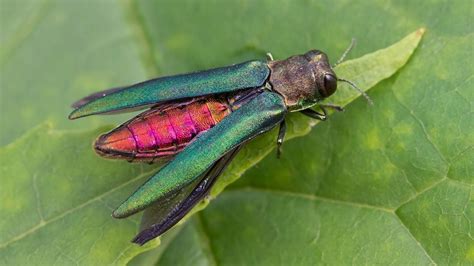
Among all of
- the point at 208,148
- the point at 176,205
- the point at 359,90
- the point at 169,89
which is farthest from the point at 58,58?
the point at 359,90

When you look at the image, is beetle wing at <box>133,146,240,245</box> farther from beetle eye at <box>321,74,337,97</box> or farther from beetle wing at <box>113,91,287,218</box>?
beetle eye at <box>321,74,337,97</box>

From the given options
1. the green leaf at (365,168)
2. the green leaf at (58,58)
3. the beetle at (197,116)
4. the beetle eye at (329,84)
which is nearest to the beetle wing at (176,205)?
the beetle at (197,116)

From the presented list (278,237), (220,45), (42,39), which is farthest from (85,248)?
(42,39)

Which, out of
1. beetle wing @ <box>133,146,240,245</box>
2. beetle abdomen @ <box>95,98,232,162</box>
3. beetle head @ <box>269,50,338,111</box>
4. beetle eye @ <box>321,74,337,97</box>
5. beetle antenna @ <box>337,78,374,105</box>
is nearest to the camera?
beetle wing @ <box>133,146,240,245</box>

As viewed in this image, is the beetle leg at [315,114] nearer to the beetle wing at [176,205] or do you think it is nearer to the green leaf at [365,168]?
the green leaf at [365,168]

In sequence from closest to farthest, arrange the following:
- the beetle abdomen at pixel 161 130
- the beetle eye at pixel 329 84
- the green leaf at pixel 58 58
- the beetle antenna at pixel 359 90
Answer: the beetle antenna at pixel 359 90, the beetle abdomen at pixel 161 130, the beetle eye at pixel 329 84, the green leaf at pixel 58 58

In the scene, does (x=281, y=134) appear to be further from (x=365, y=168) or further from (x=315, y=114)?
(x=365, y=168)

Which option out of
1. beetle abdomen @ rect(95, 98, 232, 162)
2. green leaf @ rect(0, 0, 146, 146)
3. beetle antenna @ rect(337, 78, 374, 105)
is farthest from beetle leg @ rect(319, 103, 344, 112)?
green leaf @ rect(0, 0, 146, 146)
